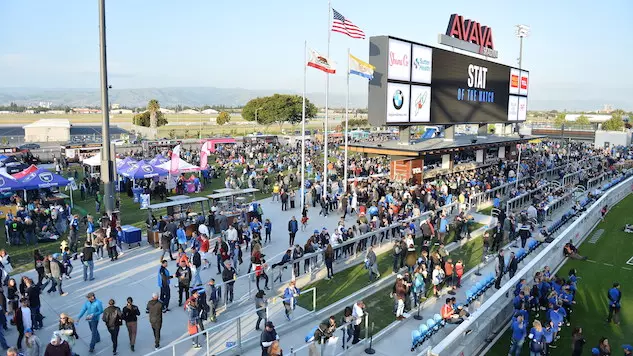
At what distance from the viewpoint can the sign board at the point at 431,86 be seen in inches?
1099

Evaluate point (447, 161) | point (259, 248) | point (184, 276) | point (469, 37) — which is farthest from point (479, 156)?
point (184, 276)

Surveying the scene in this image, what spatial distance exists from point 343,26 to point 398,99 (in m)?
6.87

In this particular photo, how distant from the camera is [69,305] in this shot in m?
12.6

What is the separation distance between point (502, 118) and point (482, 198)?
19.6m

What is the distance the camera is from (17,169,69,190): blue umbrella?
22406 mm

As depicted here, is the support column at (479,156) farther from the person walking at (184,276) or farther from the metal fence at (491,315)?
the person walking at (184,276)

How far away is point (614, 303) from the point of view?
1257 cm

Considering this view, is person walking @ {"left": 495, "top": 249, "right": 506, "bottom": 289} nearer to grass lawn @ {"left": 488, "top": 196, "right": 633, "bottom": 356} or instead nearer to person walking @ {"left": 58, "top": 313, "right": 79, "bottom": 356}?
grass lawn @ {"left": 488, "top": 196, "right": 633, "bottom": 356}

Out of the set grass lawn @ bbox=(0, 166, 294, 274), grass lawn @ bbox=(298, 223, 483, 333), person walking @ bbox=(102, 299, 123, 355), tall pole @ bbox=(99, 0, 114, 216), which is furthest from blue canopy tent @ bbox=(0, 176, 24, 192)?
grass lawn @ bbox=(298, 223, 483, 333)

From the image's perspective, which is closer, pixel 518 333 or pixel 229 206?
pixel 518 333

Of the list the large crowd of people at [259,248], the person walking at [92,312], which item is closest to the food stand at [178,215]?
the large crowd of people at [259,248]

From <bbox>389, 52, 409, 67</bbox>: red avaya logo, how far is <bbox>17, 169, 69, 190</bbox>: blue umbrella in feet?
62.9

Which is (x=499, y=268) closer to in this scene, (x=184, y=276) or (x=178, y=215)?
(x=184, y=276)

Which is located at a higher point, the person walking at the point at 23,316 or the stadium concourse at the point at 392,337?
the person walking at the point at 23,316
